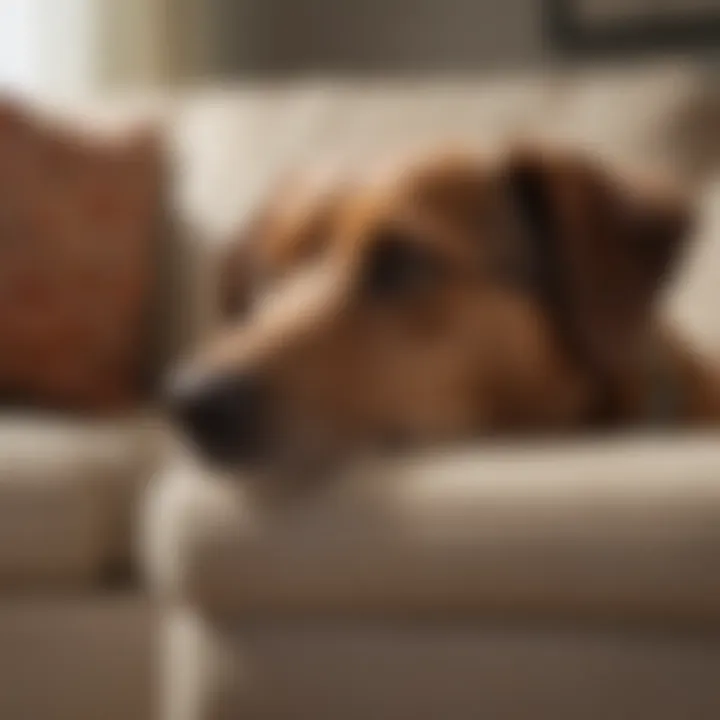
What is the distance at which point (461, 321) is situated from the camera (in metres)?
1.17

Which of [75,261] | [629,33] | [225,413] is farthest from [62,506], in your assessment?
[629,33]

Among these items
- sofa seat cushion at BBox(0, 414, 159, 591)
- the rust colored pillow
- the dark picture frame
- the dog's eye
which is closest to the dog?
the dog's eye

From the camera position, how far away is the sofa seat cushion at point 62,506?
1.33 metres

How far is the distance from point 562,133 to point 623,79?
143 millimetres

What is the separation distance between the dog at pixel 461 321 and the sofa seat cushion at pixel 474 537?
0.06 metres

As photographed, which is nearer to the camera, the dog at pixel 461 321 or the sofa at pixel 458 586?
the sofa at pixel 458 586

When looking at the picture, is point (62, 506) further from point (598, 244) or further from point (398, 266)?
point (598, 244)

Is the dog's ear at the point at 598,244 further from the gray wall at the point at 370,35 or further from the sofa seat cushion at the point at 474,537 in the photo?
the gray wall at the point at 370,35

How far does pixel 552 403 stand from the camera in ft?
3.80

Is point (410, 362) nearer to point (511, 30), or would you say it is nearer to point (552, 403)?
point (552, 403)

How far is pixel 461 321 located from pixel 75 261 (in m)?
0.79

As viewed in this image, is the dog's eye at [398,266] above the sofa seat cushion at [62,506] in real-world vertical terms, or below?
above

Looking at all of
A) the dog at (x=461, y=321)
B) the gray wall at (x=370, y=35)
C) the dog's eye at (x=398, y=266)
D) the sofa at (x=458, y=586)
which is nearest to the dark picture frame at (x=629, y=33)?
the gray wall at (x=370, y=35)

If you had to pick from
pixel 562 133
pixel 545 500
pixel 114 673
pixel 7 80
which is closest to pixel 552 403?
pixel 545 500
